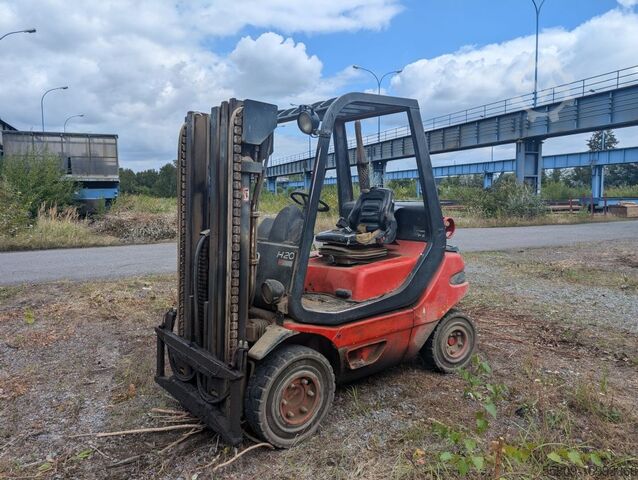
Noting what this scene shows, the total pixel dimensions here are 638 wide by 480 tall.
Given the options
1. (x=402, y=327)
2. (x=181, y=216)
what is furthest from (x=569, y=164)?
(x=181, y=216)

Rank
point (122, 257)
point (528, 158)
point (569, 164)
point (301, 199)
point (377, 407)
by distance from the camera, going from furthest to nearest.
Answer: point (569, 164), point (528, 158), point (122, 257), point (301, 199), point (377, 407)

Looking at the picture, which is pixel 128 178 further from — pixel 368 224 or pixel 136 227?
pixel 368 224

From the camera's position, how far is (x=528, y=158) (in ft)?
96.1

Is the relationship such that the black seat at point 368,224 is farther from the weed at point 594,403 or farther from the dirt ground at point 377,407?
the weed at point 594,403

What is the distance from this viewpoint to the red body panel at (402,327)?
3.88 metres

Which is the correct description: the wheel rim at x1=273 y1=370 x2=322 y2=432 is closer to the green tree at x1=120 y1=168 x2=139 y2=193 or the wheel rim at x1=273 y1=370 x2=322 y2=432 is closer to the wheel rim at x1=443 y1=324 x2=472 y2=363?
the wheel rim at x1=443 y1=324 x2=472 y2=363

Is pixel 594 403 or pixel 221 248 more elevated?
pixel 221 248

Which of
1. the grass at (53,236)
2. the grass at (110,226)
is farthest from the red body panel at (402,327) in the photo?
the grass at (53,236)

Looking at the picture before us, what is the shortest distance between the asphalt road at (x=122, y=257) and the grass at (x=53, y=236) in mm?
1028

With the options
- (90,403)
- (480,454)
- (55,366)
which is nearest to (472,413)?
(480,454)

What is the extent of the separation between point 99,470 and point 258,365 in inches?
45.7

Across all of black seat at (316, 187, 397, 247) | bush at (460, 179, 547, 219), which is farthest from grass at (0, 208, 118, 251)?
bush at (460, 179, 547, 219)

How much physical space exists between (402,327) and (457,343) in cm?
105

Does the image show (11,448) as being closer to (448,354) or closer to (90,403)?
(90,403)
